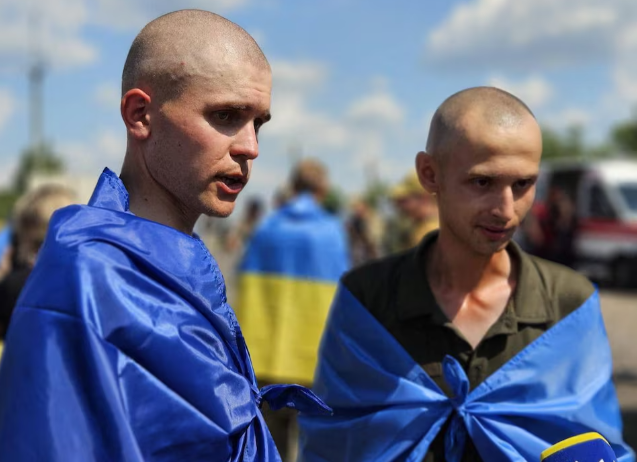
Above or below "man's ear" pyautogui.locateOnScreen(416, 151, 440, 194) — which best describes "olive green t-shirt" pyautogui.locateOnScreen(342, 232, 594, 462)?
below

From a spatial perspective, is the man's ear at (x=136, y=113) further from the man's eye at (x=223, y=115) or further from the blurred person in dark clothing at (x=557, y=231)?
the blurred person in dark clothing at (x=557, y=231)

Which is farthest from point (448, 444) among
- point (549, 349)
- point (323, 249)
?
point (323, 249)

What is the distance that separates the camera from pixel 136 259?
1686mm

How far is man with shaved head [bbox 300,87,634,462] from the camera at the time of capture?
260 cm

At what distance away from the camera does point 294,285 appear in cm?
620

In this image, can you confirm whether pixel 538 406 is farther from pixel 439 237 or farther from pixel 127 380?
pixel 127 380

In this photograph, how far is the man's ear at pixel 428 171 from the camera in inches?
110

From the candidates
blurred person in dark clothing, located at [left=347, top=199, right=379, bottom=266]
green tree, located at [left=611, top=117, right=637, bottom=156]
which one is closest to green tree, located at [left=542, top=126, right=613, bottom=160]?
green tree, located at [left=611, top=117, right=637, bottom=156]

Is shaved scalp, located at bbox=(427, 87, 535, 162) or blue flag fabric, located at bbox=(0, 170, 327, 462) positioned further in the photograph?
shaved scalp, located at bbox=(427, 87, 535, 162)

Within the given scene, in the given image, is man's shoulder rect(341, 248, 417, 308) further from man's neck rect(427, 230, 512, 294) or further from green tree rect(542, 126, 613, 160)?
green tree rect(542, 126, 613, 160)

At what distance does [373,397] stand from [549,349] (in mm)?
557

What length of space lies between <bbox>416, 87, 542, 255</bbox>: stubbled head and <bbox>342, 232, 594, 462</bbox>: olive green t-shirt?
19 cm

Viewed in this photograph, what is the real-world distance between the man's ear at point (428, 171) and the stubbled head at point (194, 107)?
99cm

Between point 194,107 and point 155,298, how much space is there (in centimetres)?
42
